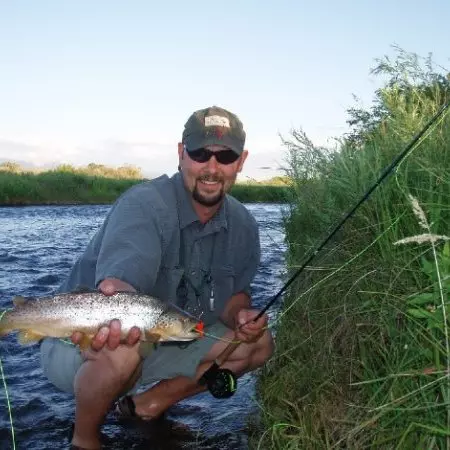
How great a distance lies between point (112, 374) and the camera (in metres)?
3.38

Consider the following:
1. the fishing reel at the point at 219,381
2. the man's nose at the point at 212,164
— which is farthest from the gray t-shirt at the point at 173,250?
the fishing reel at the point at 219,381

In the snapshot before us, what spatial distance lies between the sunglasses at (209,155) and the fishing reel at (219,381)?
4.74ft

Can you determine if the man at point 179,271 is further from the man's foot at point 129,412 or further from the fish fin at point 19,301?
the fish fin at point 19,301

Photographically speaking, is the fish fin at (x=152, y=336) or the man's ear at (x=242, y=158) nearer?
the fish fin at (x=152, y=336)

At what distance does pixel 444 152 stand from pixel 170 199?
1.81 meters

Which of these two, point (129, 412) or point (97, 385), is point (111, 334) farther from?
point (129, 412)

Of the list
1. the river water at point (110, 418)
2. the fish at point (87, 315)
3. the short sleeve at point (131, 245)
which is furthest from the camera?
the river water at point (110, 418)

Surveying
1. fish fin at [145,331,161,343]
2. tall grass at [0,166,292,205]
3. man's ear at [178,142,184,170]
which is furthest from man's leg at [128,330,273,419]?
tall grass at [0,166,292,205]

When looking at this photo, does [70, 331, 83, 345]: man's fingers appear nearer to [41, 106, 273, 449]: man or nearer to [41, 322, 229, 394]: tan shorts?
[41, 106, 273, 449]: man

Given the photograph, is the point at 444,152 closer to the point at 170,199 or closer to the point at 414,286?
the point at 414,286

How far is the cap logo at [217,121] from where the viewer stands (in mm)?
3965

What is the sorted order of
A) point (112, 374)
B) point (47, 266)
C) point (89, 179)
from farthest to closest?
point (89, 179), point (47, 266), point (112, 374)

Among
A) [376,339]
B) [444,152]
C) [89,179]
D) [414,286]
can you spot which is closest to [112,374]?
[376,339]

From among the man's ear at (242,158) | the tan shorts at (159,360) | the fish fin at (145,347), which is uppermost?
the man's ear at (242,158)
